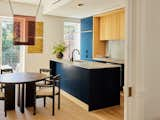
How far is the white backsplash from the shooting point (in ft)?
19.3

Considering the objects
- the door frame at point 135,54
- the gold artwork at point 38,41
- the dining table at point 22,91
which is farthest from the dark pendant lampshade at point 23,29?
the door frame at point 135,54

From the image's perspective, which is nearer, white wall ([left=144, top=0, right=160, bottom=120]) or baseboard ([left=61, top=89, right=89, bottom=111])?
white wall ([left=144, top=0, right=160, bottom=120])

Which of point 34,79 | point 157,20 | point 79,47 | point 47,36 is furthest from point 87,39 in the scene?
point 157,20

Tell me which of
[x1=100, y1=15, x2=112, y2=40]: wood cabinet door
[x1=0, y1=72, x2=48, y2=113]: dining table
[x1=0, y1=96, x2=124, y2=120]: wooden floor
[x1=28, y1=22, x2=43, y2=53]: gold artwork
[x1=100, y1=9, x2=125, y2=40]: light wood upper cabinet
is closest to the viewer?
[x1=0, y1=96, x2=124, y2=120]: wooden floor

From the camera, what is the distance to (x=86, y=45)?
6.82 m

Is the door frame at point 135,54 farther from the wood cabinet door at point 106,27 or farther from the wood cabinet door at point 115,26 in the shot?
the wood cabinet door at point 106,27

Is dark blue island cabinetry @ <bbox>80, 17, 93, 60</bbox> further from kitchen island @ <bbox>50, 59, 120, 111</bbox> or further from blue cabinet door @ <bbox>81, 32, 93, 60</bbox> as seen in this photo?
kitchen island @ <bbox>50, 59, 120, 111</bbox>

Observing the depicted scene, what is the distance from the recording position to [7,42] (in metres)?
6.16

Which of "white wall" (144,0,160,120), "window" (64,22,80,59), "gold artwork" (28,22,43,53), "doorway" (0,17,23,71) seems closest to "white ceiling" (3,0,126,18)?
"gold artwork" (28,22,43,53)

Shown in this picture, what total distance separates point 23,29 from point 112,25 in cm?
288

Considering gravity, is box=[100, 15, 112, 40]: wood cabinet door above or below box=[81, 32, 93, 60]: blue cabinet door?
above

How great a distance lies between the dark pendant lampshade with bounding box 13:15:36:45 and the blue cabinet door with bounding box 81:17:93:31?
1.89m

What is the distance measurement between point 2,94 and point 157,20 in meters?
3.22

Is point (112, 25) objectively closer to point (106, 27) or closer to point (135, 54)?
point (106, 27)
